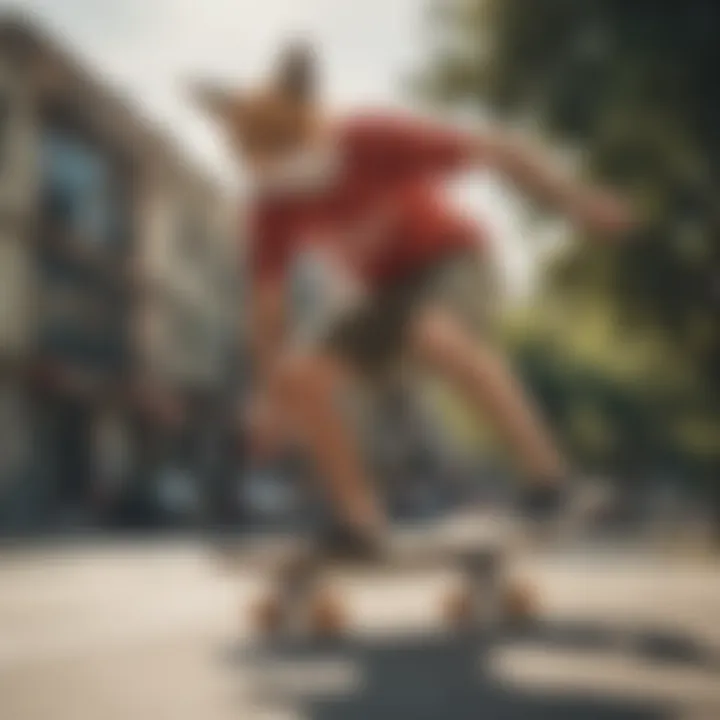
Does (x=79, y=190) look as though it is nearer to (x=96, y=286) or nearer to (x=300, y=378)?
(x=96, y=286)

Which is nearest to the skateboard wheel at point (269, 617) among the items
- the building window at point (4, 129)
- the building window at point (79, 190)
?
the building window at point (79, 190)

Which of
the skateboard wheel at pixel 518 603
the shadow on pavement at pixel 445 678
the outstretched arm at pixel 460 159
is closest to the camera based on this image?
the shadow on pavement at pixel 445 678

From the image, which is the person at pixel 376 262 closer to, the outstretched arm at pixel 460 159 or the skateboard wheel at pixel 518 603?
the outstretched arm at pixel 460 159

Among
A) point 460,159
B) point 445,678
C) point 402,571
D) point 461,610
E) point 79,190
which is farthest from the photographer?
point 79,190

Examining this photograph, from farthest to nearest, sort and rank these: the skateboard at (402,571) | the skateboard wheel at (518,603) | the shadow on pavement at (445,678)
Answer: the skateboard wheel at (518,603) → the skateboard at (402,571) → the shadow on pavement at (445,678)

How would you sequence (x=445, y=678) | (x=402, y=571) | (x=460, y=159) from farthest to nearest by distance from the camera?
(x=402, y=571)
(x=460, y=159)
(x=445, y=678)

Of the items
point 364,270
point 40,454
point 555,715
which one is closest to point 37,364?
point 40,454

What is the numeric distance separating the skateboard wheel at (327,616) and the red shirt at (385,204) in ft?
1.75

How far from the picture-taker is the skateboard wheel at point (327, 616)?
181cm

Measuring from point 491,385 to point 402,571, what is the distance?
0.35 meters

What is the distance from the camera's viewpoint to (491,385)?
1.67m

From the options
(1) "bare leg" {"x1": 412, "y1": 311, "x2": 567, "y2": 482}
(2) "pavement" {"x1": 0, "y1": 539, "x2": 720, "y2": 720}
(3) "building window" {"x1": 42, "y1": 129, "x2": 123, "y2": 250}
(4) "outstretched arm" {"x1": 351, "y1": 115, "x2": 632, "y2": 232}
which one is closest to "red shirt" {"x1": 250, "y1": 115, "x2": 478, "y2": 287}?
(4) "outstretched arm" {"x1": 351, "y1": 115, "x2": 632, "y2": 232}

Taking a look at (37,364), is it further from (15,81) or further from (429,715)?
(429,715)

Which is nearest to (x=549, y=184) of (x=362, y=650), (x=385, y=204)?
(x=385, y=204)
